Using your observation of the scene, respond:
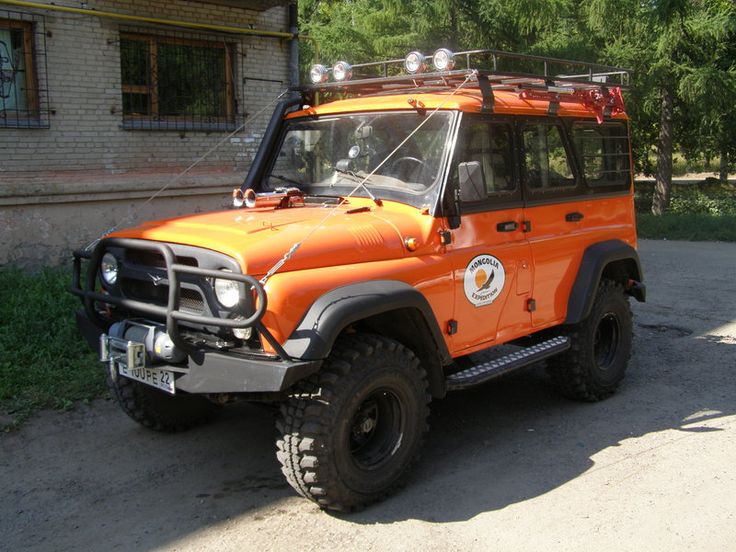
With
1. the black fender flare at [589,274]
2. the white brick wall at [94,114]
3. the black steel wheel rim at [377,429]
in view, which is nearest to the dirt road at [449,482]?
the black steel wheel rim at [377,429]

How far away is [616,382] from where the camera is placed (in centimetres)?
596

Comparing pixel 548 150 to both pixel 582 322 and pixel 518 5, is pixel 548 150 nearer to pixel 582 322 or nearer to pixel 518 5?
pixel 582 322

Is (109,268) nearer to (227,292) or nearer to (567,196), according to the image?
(227,292)

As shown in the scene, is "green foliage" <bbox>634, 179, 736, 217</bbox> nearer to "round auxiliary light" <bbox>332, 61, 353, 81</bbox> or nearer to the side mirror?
"round auxiliary light" <bbox>332, 61, 353, 81</bbox>

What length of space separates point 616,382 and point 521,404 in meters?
0.78

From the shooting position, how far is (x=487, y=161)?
4.88 metres

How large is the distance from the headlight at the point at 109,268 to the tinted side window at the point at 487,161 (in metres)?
2.01

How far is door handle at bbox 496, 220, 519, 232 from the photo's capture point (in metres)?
4.84

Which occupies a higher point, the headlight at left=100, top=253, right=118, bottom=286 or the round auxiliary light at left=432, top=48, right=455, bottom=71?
the round auxiliary light at left=432, top=48, right=455, bottom=71

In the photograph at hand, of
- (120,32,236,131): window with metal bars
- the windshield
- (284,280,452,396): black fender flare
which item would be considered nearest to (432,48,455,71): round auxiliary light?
the windshield

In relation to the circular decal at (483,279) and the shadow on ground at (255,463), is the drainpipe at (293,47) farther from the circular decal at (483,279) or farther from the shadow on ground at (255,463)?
the circular decal at (483,279)

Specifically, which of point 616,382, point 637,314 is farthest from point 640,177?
point 616,382

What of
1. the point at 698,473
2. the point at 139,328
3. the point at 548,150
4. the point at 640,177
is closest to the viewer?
the point at 139,328

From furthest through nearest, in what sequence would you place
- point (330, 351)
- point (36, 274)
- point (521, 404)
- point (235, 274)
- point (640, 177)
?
point (640, 177)
point (36, 274)
point (521, 404)
point (330, 351)
point (235, 274)
